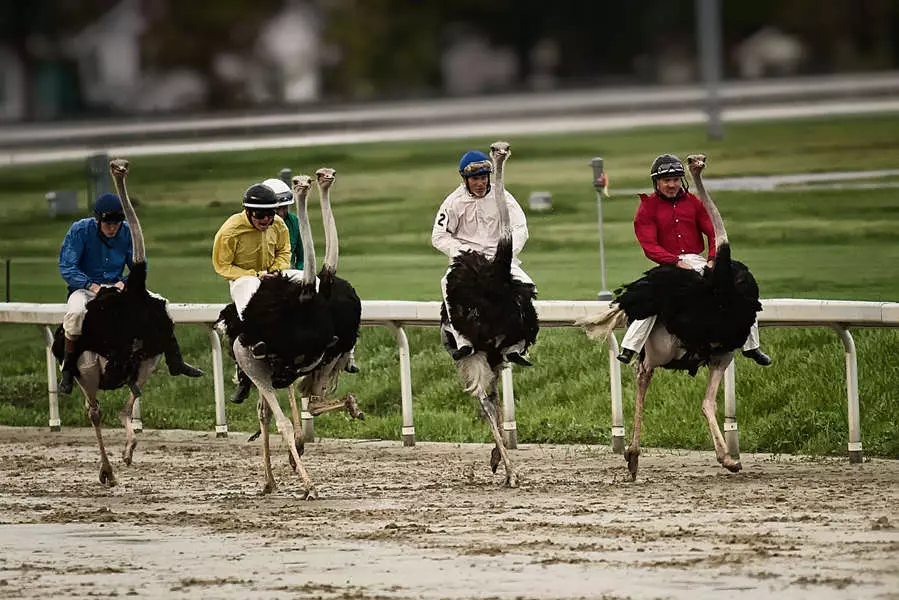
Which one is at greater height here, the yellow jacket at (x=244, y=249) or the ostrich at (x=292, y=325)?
the yellow jacket at (x=244, y=249)

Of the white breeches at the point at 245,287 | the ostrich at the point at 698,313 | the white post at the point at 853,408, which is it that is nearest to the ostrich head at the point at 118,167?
the white breeches at the point at 245,287

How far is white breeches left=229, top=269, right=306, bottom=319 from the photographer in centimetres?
1327

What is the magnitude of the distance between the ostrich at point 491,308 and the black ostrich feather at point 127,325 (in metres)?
2.13

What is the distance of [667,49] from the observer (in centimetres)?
3791

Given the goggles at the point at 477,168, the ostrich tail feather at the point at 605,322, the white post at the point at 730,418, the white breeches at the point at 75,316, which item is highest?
the goggles at the point at 477,168

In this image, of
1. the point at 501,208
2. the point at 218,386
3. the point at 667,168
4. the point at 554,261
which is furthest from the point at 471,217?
the point at 554,261

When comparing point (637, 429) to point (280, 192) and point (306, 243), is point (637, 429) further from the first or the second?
point (280, 192)

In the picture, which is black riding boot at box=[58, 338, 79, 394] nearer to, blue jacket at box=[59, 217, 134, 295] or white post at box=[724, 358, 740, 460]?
blue jacket at box=[59, 217, 134, 295]

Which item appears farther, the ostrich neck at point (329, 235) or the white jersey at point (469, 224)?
the white jersey at point (469, 224)

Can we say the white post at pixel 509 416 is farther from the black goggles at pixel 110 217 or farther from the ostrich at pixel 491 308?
the black goggles at pixel 110 217

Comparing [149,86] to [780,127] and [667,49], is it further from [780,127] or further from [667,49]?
[780,127]

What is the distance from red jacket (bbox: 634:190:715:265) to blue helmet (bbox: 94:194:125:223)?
3565mm

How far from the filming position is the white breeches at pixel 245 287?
13273 millimetres

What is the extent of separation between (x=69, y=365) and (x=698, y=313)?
14.1 feet
